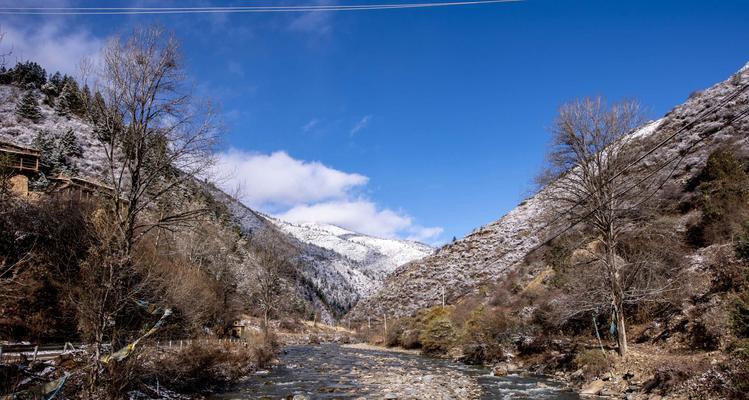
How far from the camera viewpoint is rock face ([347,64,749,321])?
35594 mm

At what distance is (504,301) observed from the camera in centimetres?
3888

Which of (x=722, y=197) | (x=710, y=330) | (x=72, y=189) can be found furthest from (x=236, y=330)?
(x=722, y=197)

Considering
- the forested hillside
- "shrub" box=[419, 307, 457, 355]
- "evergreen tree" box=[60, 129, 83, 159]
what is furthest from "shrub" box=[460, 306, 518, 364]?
"evergreen tree" box=[60, 129, 83, 159]

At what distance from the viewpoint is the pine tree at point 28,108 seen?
6469cm

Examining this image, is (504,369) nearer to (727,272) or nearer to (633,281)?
(633,281)

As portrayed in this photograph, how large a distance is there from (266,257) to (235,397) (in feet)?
88.7

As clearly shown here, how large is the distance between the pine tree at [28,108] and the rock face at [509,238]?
6079 cm

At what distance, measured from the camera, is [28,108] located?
65.8 metres

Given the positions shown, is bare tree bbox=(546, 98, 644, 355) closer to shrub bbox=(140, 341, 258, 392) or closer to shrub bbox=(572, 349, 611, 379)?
shrub bbox=(572, 349, 611, 379)

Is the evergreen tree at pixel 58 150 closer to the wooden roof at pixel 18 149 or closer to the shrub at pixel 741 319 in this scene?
the wooden roof at pixel 18 149

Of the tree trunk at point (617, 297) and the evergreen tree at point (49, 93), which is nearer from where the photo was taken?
the tree trunk at point (617, 297)

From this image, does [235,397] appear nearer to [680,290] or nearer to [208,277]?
[680,290]

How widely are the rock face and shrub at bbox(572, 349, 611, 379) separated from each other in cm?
1995

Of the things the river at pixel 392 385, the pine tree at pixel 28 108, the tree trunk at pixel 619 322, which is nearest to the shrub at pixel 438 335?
the river at pixel 392 385
